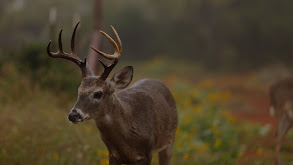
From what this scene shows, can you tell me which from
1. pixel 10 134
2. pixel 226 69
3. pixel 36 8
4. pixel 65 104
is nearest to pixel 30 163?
pixel 10 134

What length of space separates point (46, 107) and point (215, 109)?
14.8ft

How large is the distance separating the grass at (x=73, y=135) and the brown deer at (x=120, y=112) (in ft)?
4.34

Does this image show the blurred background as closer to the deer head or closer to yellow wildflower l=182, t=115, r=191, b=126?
yellow wildflower l=182, t=115, r=191, b=126

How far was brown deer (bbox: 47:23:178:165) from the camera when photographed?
370 centimetres

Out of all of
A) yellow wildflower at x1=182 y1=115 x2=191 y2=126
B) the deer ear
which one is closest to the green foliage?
yellow wildflower at x1=182 y1=115 x2=191 y2=126

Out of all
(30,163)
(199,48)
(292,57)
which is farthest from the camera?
(199,48)

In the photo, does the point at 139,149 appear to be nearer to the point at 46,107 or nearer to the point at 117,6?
the point at 46,107

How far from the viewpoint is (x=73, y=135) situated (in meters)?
6.14

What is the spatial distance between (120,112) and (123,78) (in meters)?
0.32

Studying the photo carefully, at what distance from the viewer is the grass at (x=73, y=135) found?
5539 mm

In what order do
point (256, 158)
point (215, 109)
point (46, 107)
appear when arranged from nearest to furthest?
point (46, 107), point (256, 158), point (215, 109)

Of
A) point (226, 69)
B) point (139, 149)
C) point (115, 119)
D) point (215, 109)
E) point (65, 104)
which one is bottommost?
point (226, 69)

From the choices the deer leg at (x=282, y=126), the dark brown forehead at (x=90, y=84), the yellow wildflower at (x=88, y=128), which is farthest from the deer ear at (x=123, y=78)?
the deer leg at (x=282, y=126)

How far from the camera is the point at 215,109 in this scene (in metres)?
9.96
